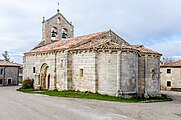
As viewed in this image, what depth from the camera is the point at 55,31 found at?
31.8m

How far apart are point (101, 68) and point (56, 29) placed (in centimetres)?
1286

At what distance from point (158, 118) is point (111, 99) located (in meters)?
7.30

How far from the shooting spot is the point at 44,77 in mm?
28859

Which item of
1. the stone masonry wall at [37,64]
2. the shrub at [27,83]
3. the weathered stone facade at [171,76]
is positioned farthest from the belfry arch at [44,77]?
the weathered stone facade at [171,76]

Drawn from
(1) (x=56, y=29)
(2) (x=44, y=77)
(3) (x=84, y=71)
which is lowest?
(2) (x=44, y=77)

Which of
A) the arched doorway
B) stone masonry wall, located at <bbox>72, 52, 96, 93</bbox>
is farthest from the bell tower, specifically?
stone masonry wall, located at <bbox>72, 52, 96, 93</bbox>

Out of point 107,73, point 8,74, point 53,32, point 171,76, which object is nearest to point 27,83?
point 53,32

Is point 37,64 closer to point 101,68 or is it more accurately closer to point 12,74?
point 101,68

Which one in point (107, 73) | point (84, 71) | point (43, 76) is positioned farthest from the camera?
point (43, 76)

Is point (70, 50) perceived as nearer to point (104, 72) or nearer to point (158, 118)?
point (104, 72)

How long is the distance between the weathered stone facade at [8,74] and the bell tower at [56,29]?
1508 cm

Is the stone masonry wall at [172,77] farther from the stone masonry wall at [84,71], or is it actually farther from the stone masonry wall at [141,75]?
the stone masonry wall at [84,71]

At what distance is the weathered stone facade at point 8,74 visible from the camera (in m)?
42.6

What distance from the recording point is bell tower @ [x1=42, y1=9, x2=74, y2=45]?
3071 centimetres
